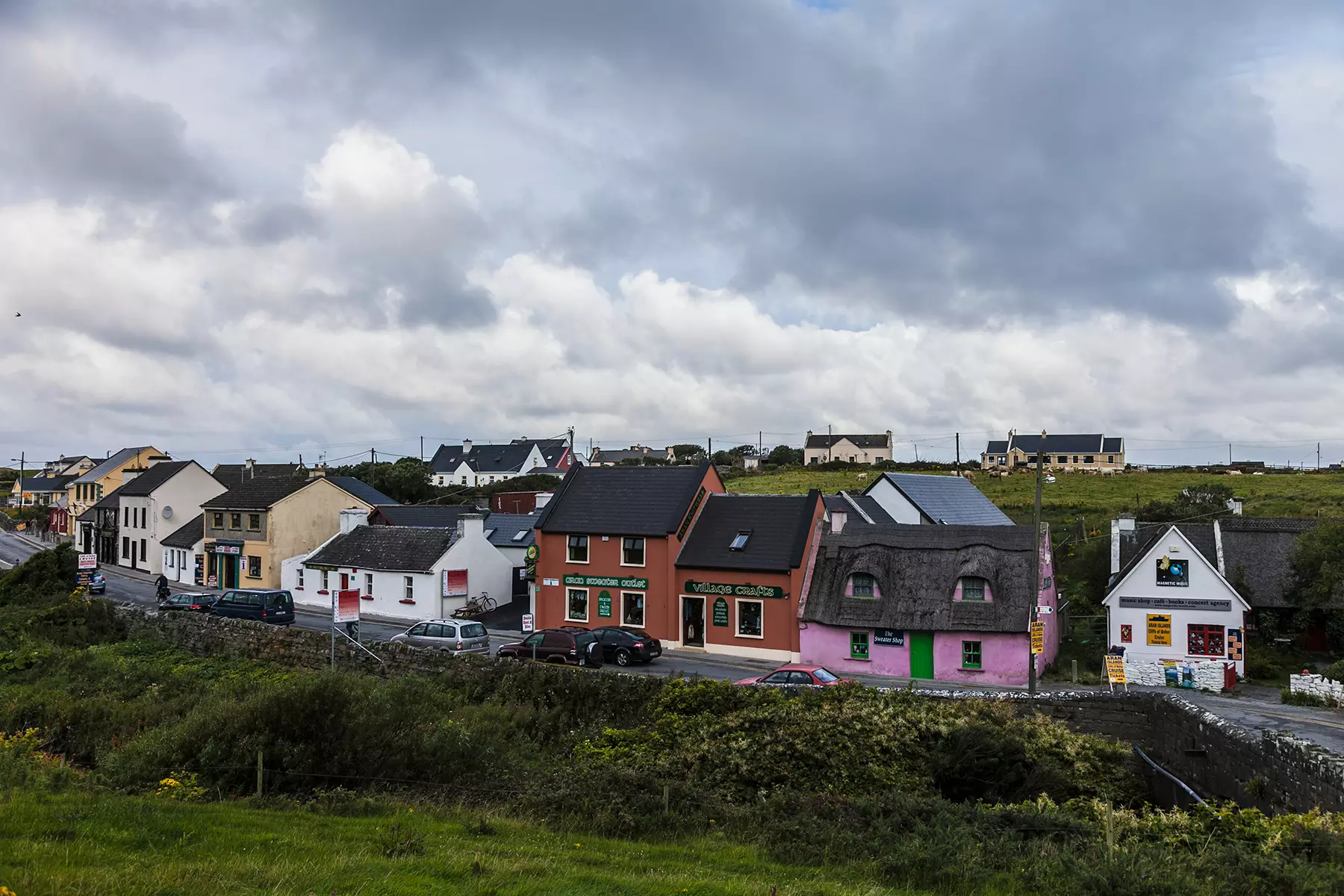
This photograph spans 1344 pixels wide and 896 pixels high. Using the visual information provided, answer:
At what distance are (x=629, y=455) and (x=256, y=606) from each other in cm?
12707

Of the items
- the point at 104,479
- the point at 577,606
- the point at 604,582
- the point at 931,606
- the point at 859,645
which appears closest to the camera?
the point at 931,606

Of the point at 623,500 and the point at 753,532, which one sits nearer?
the point at 753,532

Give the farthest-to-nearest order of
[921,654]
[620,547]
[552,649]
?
[620,547]
[921,654]
[552,649]

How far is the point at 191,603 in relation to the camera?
44.6 m

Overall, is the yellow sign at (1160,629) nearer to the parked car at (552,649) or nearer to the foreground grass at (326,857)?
the parked car at (552,649)

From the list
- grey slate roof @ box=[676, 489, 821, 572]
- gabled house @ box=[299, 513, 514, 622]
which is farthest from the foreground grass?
gabled house @ box=[299, 513, 514, 622]

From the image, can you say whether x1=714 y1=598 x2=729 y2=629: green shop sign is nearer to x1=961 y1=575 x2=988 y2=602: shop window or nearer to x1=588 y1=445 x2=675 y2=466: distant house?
x1=961 y1=575 x2=988 y2=602: shop window

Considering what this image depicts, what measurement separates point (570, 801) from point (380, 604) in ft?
115

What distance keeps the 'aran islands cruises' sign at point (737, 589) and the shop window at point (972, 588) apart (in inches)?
283

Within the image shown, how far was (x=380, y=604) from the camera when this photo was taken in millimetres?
47250

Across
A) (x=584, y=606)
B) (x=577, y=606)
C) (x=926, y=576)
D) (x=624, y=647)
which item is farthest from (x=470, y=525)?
(x=926, y=576)

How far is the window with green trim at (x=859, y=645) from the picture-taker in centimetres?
3509

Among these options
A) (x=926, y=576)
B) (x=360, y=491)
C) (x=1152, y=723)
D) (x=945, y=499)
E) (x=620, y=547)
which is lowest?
(x=1152, y=723)

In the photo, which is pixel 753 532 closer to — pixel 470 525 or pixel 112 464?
pixel 470 525
